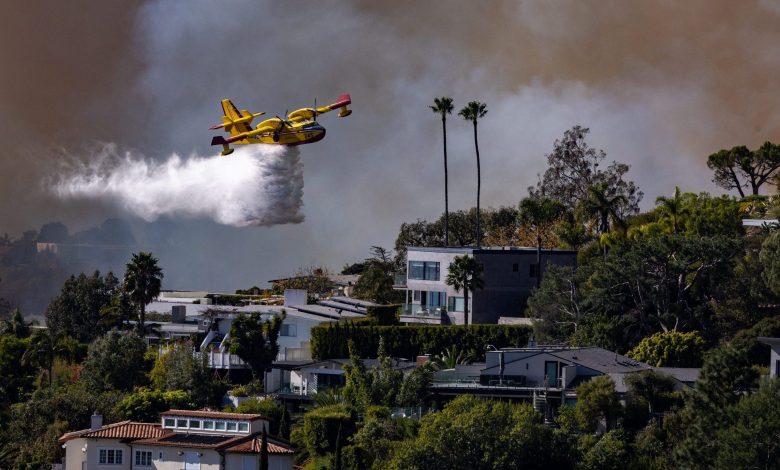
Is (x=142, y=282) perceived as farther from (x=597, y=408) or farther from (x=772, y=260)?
(x=597, y=408)

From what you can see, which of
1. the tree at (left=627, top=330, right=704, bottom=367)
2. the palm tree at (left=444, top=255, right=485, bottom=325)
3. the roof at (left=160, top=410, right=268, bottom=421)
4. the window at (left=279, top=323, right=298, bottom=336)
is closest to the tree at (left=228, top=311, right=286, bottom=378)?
the window at (left=279, top=323, right=298, bottom=336)

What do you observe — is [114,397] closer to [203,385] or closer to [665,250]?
[203,385]

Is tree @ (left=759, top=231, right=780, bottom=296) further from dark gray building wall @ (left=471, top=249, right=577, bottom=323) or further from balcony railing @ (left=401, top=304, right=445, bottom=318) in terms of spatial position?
balcony railing @ (left=401, top=304, right=445, bottom=318)

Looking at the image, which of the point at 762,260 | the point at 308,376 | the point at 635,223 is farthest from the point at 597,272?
the point at 635,223

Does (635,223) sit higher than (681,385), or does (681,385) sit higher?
(635,223)

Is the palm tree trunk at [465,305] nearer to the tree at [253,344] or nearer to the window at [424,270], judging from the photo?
the window at [424,270]

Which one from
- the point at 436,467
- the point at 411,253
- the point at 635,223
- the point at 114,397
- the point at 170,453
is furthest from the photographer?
the point at 635,223

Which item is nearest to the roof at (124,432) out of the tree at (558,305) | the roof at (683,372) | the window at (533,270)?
the roof at (683,372)
